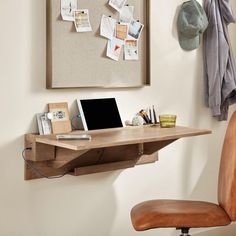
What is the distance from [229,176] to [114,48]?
40.4 inches

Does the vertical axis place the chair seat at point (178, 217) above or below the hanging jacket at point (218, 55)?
below

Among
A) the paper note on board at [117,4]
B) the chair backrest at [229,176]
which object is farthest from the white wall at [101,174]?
the chair backrest at [229,176]

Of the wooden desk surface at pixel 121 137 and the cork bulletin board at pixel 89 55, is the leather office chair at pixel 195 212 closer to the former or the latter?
the wooden desk surface at pixel 121 137

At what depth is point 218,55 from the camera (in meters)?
3.26

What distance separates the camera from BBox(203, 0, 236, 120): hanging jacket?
10.7ft

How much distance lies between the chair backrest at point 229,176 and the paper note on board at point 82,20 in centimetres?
97

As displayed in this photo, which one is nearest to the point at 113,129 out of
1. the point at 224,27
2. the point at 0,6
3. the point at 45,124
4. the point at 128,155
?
the point at 128,155

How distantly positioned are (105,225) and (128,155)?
1.53 ft

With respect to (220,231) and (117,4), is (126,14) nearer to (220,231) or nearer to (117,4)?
(117,4)

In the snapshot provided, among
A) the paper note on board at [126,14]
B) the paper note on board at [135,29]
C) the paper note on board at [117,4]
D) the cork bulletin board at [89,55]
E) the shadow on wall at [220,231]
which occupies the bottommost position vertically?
the shadow on wall at [220,231]

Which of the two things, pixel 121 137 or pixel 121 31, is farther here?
pixel 121 31

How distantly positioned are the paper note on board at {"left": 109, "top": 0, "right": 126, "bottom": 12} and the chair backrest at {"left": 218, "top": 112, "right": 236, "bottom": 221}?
0.96 m

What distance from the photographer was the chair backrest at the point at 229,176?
230 centimetres

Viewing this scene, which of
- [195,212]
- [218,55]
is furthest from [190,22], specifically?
[195,212]
